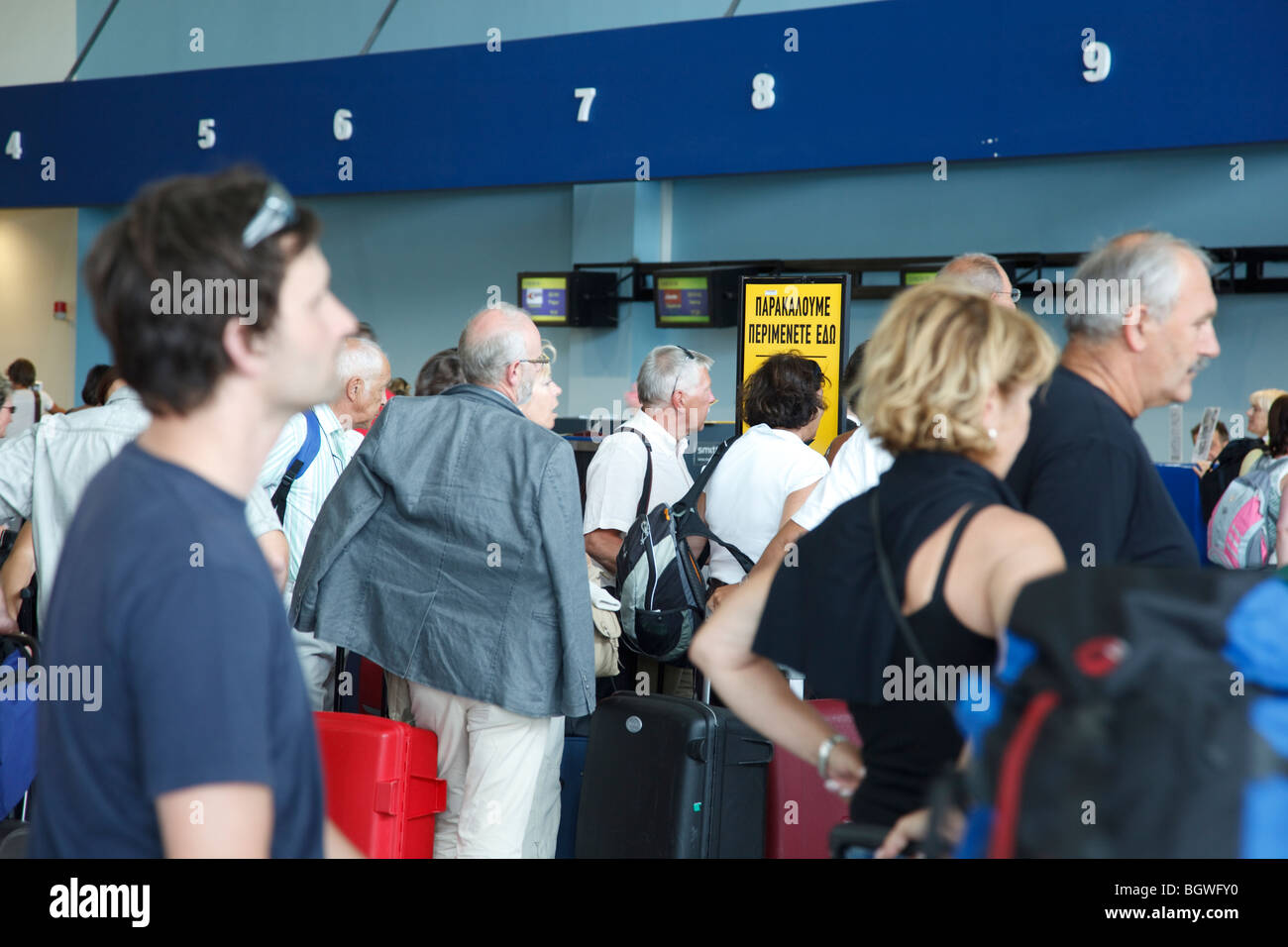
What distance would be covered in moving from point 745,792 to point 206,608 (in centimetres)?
221

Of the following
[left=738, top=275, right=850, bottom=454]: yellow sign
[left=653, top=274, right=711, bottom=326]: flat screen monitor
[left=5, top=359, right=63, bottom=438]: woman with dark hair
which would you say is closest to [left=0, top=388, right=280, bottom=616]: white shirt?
[left=738, top=275, right=850, bottom=454]: yellow sign

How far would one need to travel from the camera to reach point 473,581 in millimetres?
3033

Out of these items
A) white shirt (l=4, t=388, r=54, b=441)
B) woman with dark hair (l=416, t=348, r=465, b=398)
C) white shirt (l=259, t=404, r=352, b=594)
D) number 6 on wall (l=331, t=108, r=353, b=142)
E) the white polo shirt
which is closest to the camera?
white shirt (l=259, t=404, r=352, b=594)

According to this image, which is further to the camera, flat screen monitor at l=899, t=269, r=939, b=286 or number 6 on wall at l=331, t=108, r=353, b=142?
number 6 on wall at l=331, t=108, r=353, b=142

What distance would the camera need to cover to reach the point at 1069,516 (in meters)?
1.95

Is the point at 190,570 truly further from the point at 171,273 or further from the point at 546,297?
the point at 546,297

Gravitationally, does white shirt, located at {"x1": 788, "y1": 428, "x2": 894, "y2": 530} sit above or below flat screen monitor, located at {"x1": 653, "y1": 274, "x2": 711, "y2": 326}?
below

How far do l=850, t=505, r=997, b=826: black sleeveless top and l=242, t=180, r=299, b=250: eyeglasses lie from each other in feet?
2.76

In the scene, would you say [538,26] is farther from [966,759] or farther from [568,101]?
[966,759]

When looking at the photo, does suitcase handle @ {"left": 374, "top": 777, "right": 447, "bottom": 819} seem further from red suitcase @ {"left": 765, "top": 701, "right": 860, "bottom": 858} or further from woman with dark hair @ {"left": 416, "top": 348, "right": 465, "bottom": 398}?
woman with dark hair @ {"left": 416, "top": 348, "right": 465, "bottom": 398}

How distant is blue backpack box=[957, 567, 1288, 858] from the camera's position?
1006 mm

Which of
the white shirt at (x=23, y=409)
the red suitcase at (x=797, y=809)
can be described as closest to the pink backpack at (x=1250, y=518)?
the red suitcase at (x=797, y=809)

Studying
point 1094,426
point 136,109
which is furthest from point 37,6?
point 1094,426

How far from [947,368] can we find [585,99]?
7.44 m
